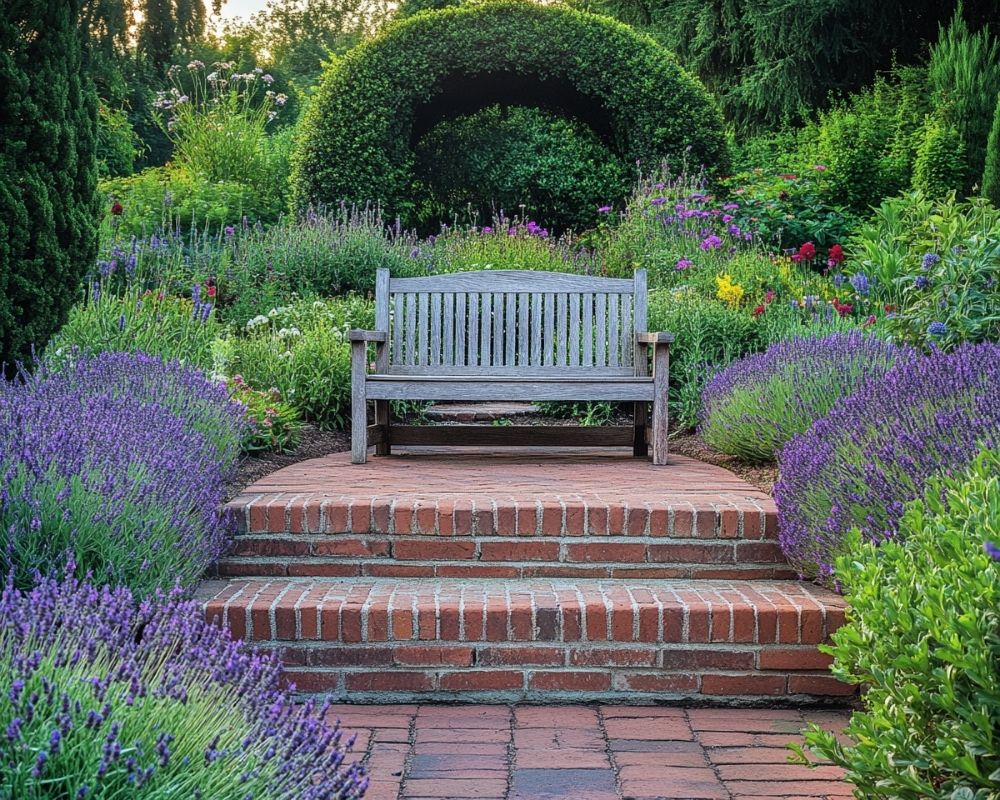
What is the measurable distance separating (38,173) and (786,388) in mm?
3831

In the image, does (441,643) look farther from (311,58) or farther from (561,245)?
(311,58)

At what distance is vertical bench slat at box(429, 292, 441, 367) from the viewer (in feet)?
20.0

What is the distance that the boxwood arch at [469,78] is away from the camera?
1138 cm

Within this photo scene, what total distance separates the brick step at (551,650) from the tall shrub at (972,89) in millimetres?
12263

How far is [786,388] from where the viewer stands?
522 cm

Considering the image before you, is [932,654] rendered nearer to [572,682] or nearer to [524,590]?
[572,682]

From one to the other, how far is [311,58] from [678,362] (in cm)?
3703

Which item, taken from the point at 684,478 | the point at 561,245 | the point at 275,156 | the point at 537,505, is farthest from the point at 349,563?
the point at 275,156

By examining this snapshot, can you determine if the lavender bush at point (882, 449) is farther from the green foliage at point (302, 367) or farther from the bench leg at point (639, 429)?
the green foliage at point (302, 367)

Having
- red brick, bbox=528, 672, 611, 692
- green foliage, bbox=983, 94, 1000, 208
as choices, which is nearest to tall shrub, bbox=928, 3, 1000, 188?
green foliage, bbox=983, 94, 1000, 208

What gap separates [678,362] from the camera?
704cm

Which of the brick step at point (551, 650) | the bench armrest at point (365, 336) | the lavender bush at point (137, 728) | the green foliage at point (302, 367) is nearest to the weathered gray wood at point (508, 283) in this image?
the bench armrest at point (365, 336)

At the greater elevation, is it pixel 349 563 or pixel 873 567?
pixel 873 567

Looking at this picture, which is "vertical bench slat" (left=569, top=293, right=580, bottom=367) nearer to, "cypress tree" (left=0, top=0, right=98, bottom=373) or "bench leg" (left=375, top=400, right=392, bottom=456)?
"bench leg" (left=375, top=400, right=392, bottom=456)
